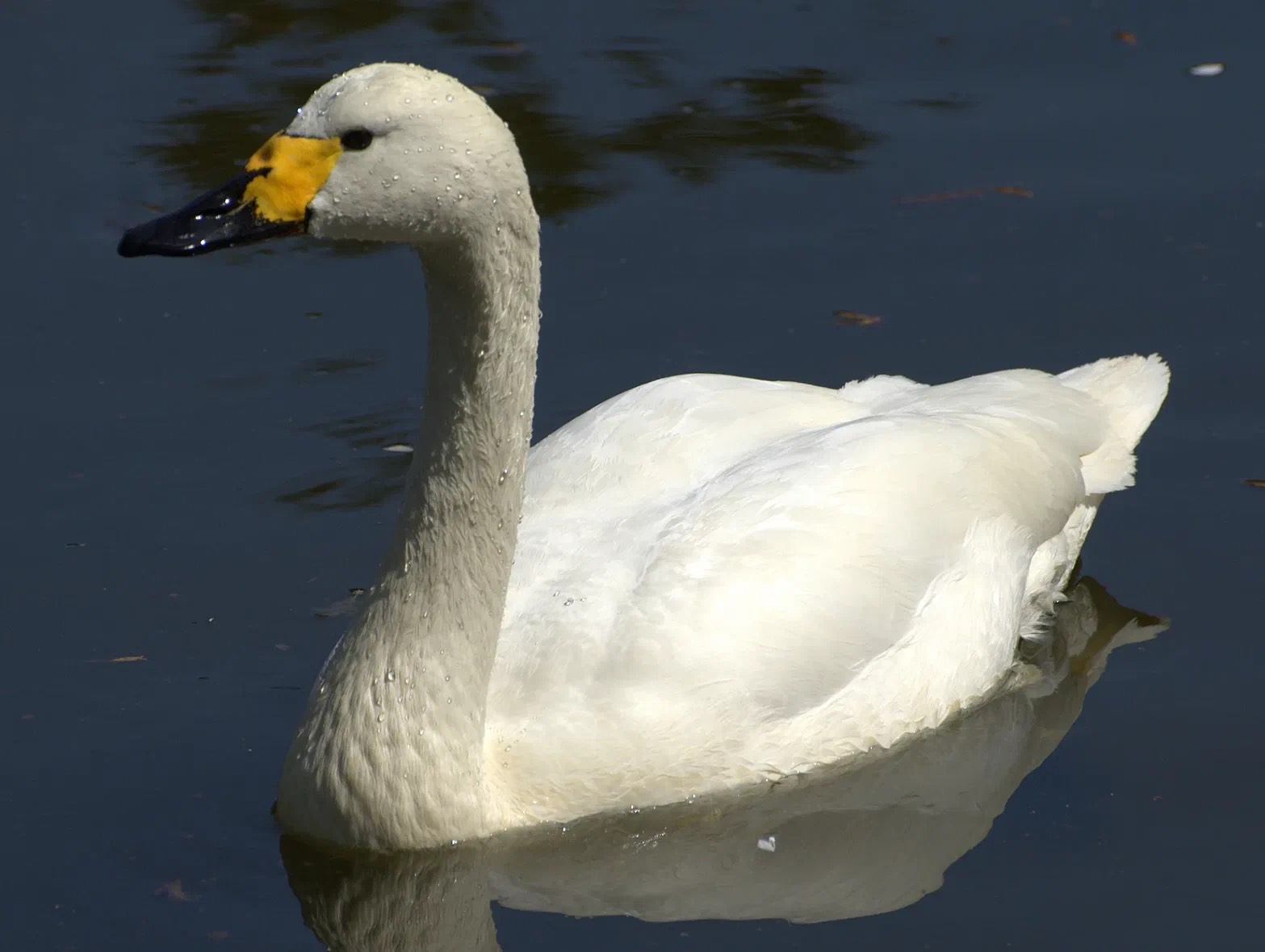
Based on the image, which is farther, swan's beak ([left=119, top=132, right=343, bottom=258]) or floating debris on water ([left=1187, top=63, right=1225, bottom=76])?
floating debris on water ([left=1187, top=63, right=1225, bottom=76])

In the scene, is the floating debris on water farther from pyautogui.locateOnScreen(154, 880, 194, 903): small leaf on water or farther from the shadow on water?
pyautogui.locateOnScreen(154, 880, 194, 903): small leaf on water

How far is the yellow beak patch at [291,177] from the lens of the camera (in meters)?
5.84

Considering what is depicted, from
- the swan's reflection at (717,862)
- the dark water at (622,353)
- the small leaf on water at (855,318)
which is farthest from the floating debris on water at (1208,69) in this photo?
the swan's reflection at (717,862)

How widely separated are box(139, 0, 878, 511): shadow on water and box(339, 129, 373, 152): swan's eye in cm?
463

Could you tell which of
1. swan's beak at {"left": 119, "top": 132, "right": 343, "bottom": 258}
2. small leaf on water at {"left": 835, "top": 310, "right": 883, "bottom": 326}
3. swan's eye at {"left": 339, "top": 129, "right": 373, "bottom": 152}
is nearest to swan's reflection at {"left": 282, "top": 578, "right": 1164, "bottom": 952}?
swan's beak at {"left": 119, "top": 132, "right": 343, "bottom": 258}

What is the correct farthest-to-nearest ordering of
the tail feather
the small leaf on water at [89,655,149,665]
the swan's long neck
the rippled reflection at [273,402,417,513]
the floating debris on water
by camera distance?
the floating debris on water → the rippled reflection at [273,402,417,513] → the tail feather → the small leaf on water at [89,655,149,665] → the swan's long neck

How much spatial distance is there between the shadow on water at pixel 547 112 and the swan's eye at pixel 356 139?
4.63 metres

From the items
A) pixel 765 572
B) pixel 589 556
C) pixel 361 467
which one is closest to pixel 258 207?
pixel 589 556

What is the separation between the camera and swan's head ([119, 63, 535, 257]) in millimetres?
5754

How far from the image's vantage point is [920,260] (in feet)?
33.5

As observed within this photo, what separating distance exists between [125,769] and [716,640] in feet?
6.82

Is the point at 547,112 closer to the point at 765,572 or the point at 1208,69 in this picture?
the point at 1208,69

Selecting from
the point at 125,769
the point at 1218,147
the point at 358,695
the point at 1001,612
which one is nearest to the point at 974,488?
the point at 1001,612

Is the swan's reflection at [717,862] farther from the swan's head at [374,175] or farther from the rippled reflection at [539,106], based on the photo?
the rippled reflection at [539,106]
